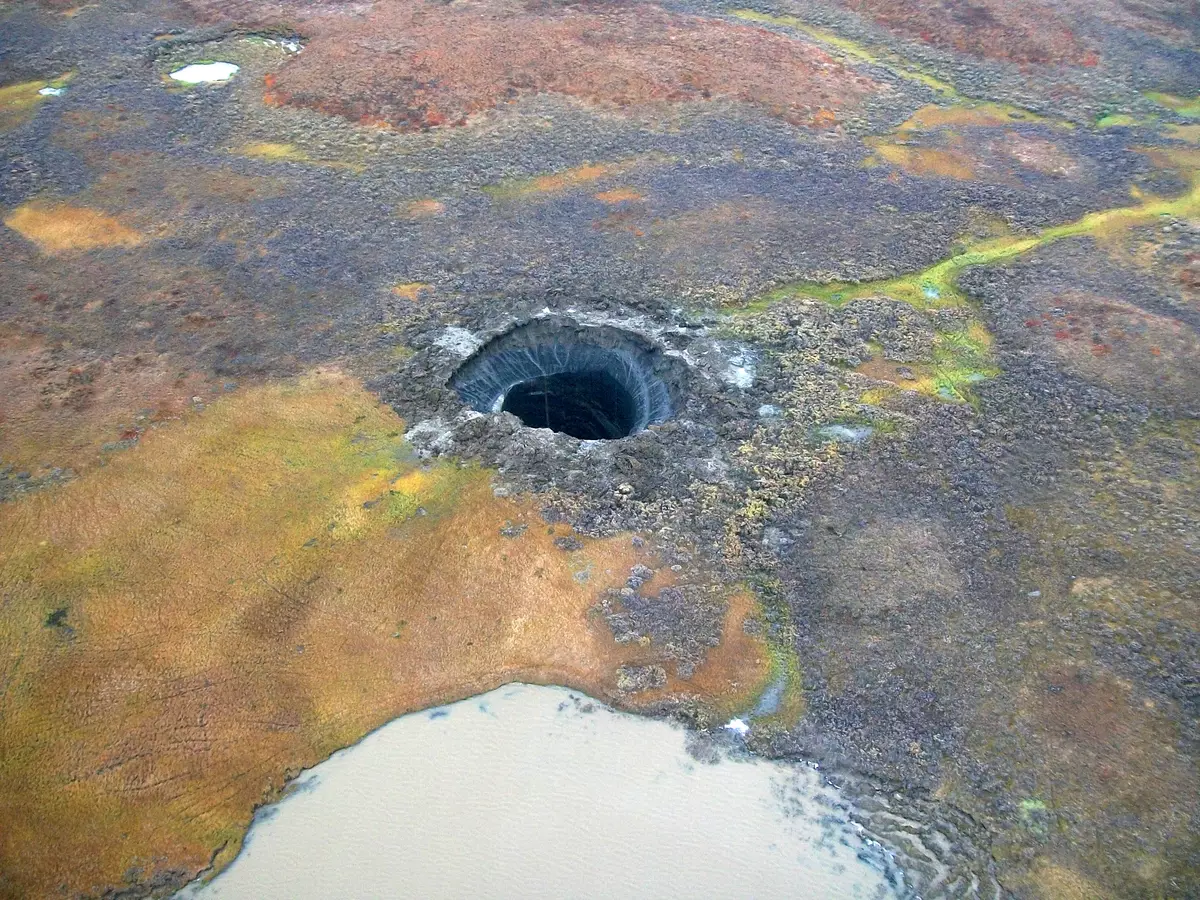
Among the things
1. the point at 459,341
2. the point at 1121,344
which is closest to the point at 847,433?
the point at 1121,344

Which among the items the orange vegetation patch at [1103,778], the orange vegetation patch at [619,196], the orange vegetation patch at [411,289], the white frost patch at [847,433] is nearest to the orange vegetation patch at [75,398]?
the orange vegetation patch at [411,289]

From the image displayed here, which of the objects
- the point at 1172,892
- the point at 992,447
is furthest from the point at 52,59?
the point at 1172,892

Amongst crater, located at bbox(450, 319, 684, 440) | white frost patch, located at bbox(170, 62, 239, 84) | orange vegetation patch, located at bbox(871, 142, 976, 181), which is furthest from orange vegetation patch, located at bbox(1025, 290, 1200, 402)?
white frost patch, located at bbox(170, 62, 239, 84)

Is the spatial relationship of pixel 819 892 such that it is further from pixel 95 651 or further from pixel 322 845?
pixel 95 651

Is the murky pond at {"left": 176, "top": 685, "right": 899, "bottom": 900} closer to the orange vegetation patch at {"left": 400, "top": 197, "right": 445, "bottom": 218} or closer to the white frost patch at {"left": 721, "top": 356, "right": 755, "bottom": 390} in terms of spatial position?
the white frost patch at {"left": 721, "top": 356, "right": 755, "bottom": 390}

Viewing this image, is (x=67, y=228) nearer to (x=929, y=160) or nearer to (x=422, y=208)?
(x=422, y=208)

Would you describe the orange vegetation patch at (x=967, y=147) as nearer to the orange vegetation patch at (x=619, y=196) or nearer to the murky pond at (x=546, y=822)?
the orange vegetation patch at (x=619, y=196)

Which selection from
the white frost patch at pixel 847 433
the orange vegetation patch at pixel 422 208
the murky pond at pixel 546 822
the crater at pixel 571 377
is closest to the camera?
the murky pond at pixel 546 822
